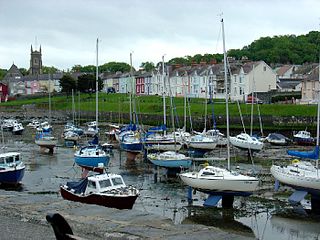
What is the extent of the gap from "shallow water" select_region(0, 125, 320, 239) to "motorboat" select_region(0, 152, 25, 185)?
2.42 ft

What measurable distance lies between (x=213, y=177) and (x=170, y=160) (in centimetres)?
969

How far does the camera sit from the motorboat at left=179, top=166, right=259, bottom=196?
78.2ft

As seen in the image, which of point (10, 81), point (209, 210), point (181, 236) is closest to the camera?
point (181, 236)

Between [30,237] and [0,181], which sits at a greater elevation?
[30,237]

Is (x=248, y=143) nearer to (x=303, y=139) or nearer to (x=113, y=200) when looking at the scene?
(x=303, y=139)

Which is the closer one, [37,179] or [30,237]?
[30,237]

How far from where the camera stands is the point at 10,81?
564 feet

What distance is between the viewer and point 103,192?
74.9ft

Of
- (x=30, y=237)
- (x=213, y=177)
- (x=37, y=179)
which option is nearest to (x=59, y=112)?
(x=37, y=179)

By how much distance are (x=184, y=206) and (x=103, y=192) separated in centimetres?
426

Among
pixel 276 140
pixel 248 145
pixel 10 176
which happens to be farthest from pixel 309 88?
pixel 10 176

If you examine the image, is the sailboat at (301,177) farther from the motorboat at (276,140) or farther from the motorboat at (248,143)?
the motorboat at (276,140)

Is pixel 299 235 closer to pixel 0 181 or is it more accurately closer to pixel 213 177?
pixel 213 177

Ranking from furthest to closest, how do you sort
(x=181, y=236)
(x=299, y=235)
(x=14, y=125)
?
(x=14, y=125) < (x=299, y=235) < (x=181, y=236)
